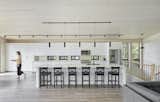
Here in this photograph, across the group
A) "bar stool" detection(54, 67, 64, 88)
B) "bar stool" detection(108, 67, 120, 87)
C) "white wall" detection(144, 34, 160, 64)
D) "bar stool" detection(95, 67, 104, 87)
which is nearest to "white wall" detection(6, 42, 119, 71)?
"white wall" detection(144, 34, 160, 64)

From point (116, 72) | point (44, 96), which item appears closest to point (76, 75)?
point (116, 72)

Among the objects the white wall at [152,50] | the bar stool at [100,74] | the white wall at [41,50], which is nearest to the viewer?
the bar stool at [100,74]

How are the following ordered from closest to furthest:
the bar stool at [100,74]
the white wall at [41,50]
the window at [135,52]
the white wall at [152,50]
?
the bar stool at [100,74] → the white wall at [152,50] → the window at [135,52] → the white wall at [41,50]

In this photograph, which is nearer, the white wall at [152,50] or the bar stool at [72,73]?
the bar stool at [72,73]

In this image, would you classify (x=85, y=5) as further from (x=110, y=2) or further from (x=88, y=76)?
(x=88, y=76)

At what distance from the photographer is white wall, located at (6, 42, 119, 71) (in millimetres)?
14742

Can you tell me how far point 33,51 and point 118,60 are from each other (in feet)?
19.6

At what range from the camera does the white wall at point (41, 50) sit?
14742mm

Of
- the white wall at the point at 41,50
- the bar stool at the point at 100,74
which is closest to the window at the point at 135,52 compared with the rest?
the white wall at the point at 41,50

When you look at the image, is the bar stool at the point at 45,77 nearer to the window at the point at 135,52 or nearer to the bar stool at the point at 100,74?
the bar stool at the point at 100,74

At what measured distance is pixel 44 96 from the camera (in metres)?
6.54

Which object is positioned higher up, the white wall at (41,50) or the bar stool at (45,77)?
the white wall at (41,50)

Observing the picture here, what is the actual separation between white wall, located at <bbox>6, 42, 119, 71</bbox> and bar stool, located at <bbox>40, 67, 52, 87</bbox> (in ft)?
20.2

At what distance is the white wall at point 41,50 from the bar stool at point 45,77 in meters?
6.15
